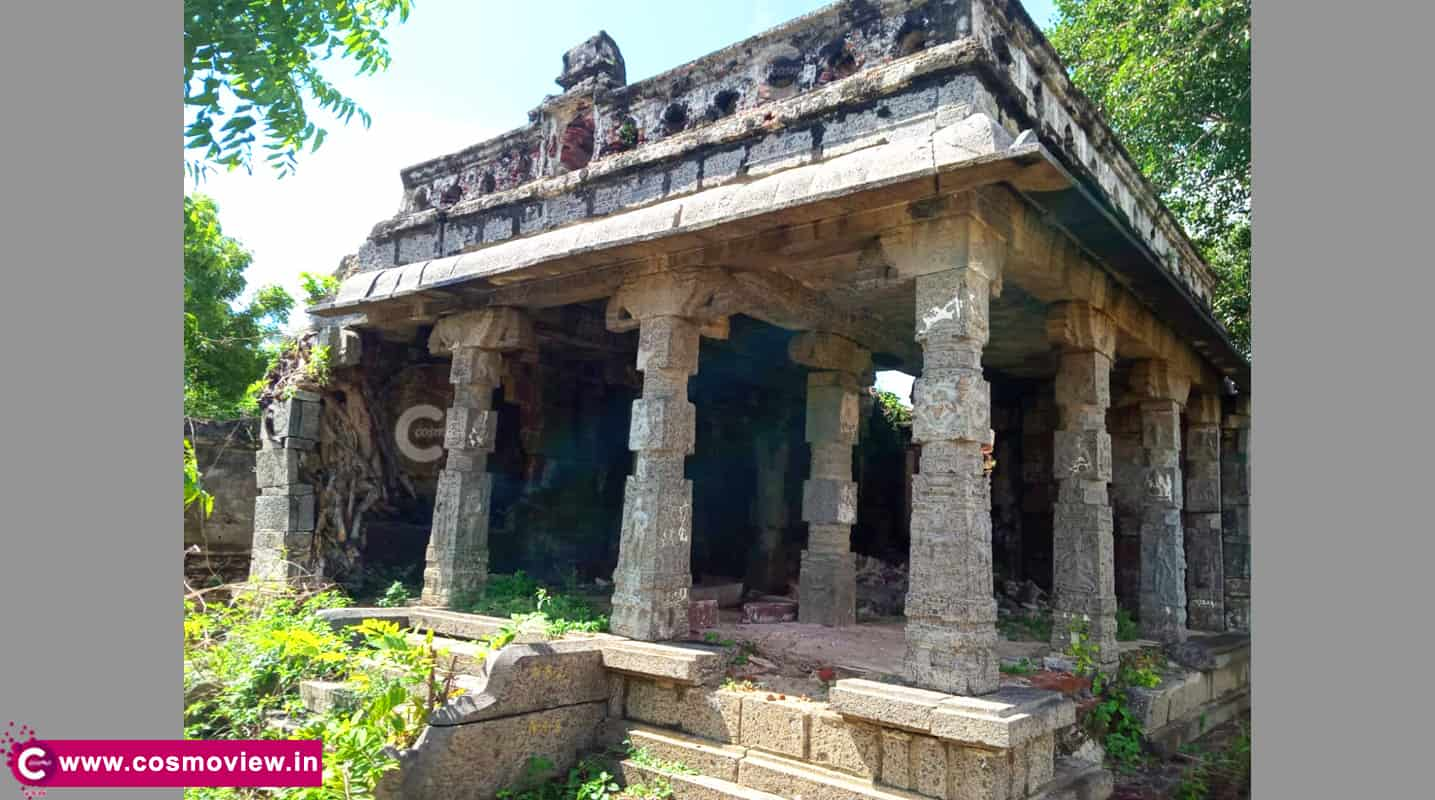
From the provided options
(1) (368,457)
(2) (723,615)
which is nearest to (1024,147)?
(2) (723,615)

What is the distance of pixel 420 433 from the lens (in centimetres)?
1058

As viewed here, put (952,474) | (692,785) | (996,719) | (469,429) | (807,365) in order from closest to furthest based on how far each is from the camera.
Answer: (996,719)
(952,474)
(692,785)
(807,365)
(469,429)

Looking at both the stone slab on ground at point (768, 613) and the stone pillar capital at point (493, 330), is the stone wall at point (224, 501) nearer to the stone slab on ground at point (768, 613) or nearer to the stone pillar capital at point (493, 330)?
the stone pillar capital at point (493, 330)

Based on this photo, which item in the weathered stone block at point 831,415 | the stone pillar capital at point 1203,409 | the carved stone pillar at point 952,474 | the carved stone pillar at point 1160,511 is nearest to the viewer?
the carved stone pillar at point 952,474

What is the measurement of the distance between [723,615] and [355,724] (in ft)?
13.5

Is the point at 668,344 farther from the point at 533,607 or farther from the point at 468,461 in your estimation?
the point at 533,607

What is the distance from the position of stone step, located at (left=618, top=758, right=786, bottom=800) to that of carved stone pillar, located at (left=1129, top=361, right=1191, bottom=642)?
4698mm

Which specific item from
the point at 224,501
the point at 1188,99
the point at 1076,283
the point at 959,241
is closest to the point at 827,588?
the point at 1076,283

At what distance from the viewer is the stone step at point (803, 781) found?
4.95 metres

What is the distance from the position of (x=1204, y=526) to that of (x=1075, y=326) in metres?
4.53

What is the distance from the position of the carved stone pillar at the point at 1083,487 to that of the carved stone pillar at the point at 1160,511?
5.38ft

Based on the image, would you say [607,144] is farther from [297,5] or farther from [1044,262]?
[1044,262]

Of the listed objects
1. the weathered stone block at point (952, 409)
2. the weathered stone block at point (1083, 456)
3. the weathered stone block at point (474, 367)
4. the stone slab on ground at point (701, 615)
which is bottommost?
the stone slab on ground at point (701, 615)

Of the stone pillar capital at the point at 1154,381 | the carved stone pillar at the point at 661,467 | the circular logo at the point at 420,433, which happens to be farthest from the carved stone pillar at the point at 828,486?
the circular logo at the point at 420,433
